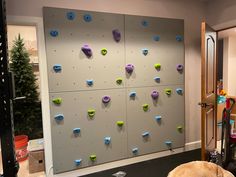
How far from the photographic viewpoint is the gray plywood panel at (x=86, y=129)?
7.88 ft

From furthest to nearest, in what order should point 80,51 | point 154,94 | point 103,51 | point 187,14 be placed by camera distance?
1. point 187,14
2. point 154,94
3. point 103,51
4. point 80,51

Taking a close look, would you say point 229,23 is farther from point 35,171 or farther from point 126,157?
point 35,171

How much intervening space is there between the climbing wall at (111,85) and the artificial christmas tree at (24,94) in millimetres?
1588

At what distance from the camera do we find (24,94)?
363 cm

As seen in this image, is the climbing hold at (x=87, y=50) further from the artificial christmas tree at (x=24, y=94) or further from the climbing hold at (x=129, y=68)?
the artificial christmas tree at (x=24, y=94)

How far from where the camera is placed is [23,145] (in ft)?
10.1

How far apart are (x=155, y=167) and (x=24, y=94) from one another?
2.74m

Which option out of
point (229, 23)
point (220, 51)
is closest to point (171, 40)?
point (229, 23)

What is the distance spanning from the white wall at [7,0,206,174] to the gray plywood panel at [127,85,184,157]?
26 centimetres

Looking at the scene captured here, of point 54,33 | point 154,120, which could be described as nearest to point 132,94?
point 154,120

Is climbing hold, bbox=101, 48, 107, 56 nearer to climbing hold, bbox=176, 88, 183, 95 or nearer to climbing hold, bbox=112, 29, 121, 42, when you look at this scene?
climbing hold, bbox=112, 29, 121, 42

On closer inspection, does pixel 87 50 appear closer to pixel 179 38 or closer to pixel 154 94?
pixel 154 94

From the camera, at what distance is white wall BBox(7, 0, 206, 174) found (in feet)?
8.18

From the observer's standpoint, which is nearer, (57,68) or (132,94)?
(57,68)
